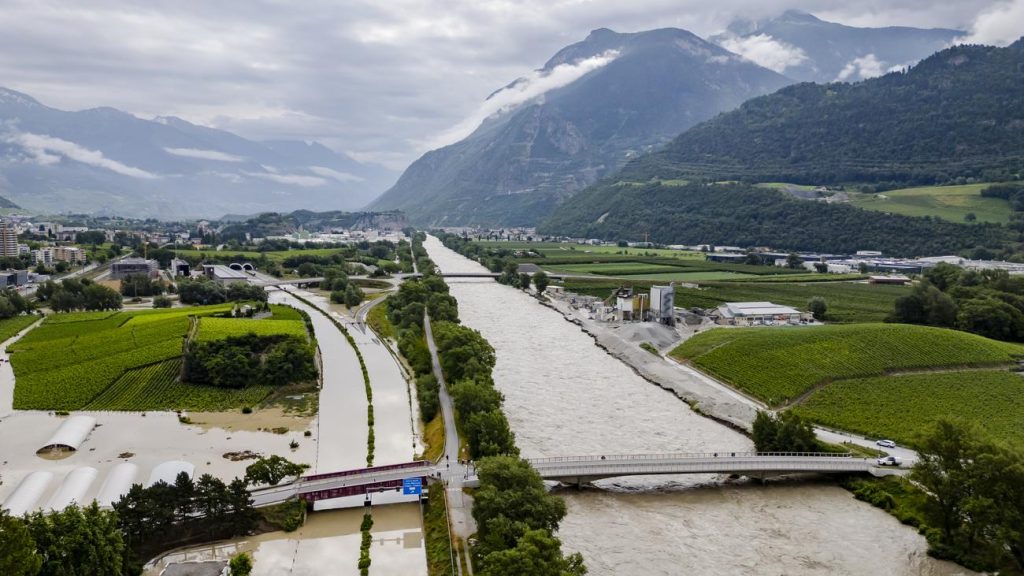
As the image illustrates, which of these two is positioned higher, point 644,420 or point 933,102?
point 933,102

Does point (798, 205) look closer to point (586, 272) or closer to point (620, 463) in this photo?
point (586, 272)

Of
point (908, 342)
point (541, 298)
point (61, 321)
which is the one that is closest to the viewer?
point (908, 342)

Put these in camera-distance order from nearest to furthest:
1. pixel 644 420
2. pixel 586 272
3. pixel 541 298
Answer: pixel 644 420, pixel 541 298, pixel 586 272

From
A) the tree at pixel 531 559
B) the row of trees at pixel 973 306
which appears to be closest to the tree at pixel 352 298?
the row of trees at pixel 973 306

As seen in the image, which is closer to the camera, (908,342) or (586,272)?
(908,342)

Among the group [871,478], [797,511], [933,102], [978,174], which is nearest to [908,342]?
[871,478]

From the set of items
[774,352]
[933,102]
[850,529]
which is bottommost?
[850,529]
